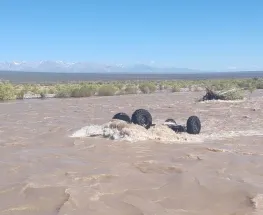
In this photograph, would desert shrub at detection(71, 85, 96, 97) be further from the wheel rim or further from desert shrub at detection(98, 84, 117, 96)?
the wheel rim

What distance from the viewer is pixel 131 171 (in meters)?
9.84

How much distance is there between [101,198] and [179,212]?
1.38 meters

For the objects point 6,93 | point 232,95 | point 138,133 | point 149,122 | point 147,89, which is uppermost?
point 149,122

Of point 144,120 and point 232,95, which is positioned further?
point 232,95

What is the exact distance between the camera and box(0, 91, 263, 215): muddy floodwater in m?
7.29

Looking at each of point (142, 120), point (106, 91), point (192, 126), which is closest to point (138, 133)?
point (142, 120)

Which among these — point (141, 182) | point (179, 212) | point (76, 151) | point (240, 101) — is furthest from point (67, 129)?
point (240, 101)

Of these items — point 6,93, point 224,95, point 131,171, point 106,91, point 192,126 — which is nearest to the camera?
point 131,171

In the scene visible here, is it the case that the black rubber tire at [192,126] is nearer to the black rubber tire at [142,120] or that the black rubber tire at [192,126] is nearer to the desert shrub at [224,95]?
the black rubber tire at [142,120]

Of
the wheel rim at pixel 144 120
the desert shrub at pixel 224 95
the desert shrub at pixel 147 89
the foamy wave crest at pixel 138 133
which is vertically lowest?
the desert shrub at pixel 147 89

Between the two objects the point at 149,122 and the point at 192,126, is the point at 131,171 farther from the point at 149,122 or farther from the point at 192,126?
the point at 192,126

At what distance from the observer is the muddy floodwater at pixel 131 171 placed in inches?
287

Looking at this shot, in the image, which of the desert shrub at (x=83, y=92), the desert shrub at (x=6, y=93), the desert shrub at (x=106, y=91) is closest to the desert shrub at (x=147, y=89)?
the desert shrub at (x=106, y=91)

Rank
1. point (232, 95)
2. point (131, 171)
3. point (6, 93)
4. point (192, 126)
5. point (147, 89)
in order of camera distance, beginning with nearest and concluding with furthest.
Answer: point (131, 171), point (192, 126), point (232, 95), point (6, 93), point (147, 89)
